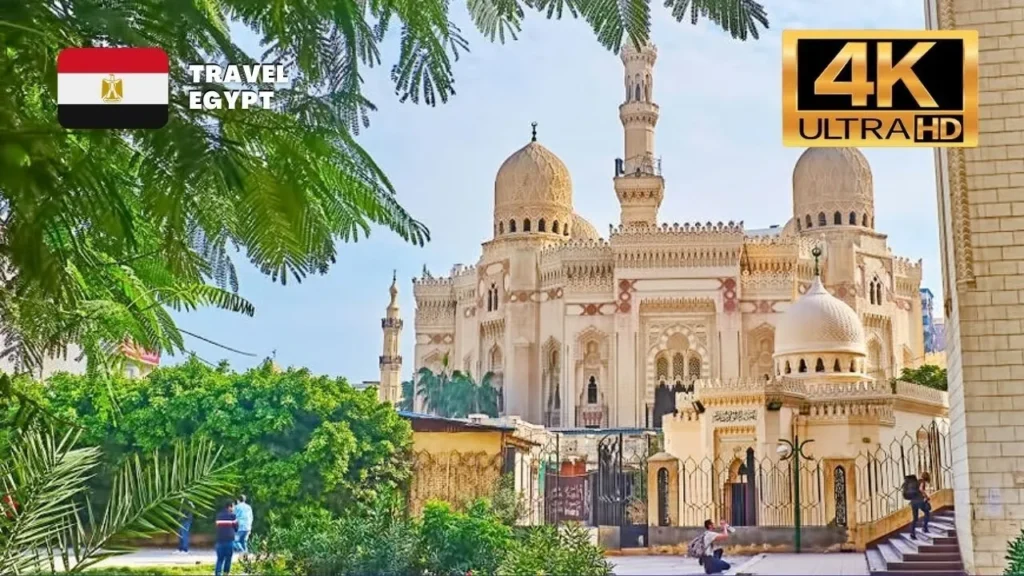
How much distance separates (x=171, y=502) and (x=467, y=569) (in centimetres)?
311

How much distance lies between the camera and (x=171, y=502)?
307 centimetres

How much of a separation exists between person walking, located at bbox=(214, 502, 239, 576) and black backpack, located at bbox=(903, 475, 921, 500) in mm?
4531

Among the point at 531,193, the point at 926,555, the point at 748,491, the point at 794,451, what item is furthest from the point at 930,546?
the point at 531,193

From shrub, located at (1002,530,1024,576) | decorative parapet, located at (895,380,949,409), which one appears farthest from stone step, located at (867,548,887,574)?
decorative parapet, located at (895,380,949,409)

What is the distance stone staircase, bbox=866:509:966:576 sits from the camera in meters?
6.20

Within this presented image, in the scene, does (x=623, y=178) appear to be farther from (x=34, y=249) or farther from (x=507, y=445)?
(x=34, y=249)

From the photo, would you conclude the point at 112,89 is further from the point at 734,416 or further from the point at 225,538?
the point at 734,416

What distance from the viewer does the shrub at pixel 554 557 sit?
5.76 meters

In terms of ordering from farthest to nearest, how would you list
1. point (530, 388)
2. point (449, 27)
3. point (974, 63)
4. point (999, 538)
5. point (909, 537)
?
point (530, 388), point (909, 537), point (999, 538), point (974, 63), point (449, 27)

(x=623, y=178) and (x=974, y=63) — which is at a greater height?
(x=623, y=178)

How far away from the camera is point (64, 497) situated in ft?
9.61

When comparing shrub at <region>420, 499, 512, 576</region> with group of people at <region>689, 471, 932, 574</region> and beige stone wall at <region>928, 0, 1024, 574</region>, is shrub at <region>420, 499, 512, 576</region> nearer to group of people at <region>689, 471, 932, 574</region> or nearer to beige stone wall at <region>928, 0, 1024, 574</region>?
group of people at <region>689, 471, 932, 574</region>

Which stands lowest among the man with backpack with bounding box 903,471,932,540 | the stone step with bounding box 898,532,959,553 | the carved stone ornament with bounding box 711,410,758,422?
the stone step with bounding box 898,532,959,553

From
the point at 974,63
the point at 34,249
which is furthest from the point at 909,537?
the point at 34,249
